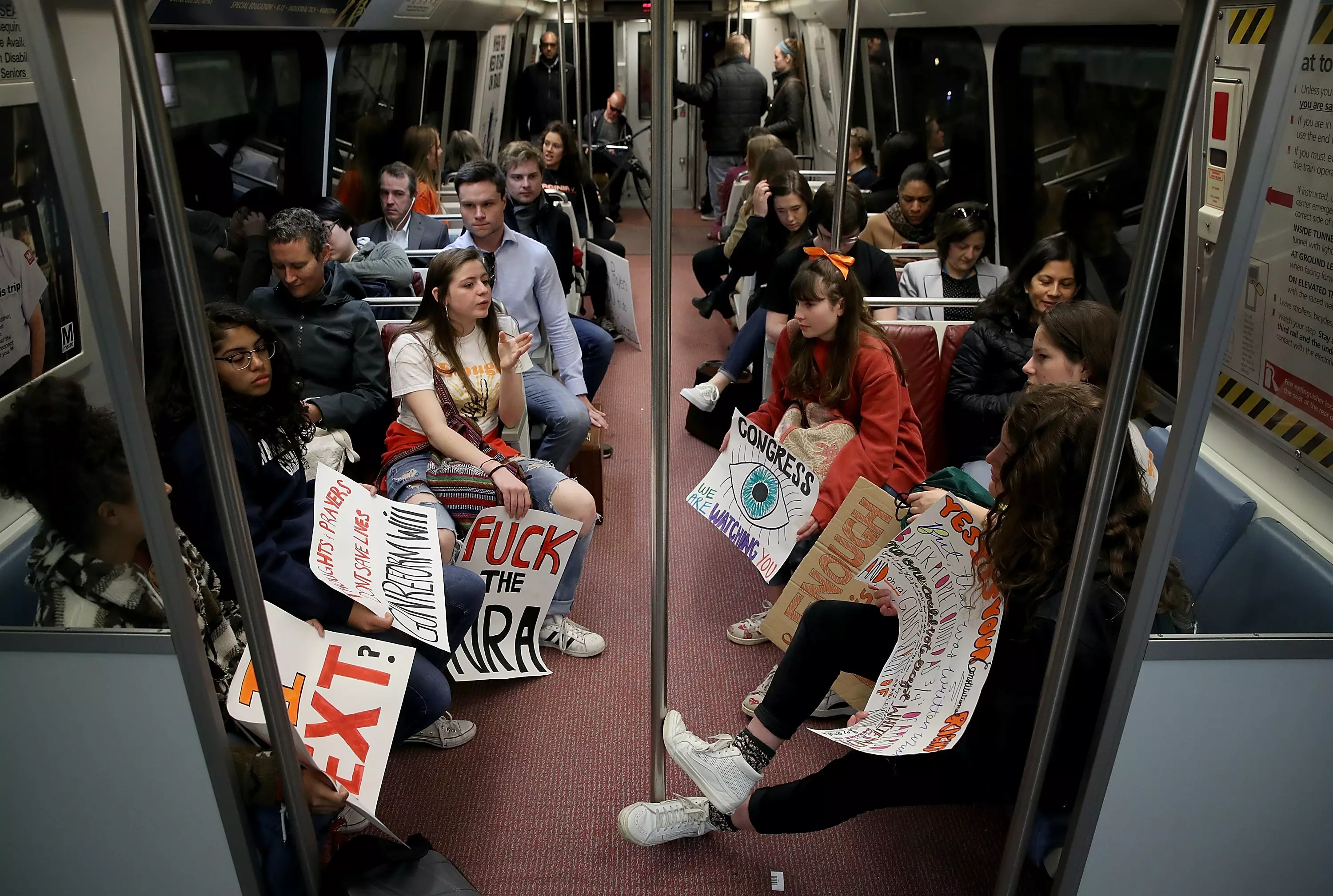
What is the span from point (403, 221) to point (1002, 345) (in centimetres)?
309

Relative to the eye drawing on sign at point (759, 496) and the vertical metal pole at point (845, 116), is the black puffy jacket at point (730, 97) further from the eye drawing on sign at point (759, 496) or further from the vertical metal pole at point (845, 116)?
the eye drawing on sign at point (759, 496)

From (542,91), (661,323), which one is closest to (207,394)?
(661,323)

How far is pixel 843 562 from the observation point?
9.03 ft

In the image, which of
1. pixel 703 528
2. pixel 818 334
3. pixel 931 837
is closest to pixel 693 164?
pixel 703 528

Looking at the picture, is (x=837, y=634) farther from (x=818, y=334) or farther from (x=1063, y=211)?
(x=1063, y=211)

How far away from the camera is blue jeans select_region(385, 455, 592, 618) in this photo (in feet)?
10.2

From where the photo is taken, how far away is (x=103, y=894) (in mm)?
1962

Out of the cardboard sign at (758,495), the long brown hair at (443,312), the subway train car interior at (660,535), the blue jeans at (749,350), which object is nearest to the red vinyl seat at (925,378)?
the subway train car interior at (660,535)

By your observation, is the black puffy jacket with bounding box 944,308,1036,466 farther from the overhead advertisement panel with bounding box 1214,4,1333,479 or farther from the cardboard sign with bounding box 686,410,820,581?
the overhead advertisement panel with bounding box 1214,4,1333,479

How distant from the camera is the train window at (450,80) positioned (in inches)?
311

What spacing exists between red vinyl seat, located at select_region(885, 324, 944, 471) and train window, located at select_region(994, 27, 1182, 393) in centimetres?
73

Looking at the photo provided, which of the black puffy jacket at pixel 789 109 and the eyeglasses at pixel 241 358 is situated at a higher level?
the eyeglasses at pixel 241 358

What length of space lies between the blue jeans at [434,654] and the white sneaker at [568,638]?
0.56m

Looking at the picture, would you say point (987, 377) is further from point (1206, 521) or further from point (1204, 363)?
point (1204, 363)
